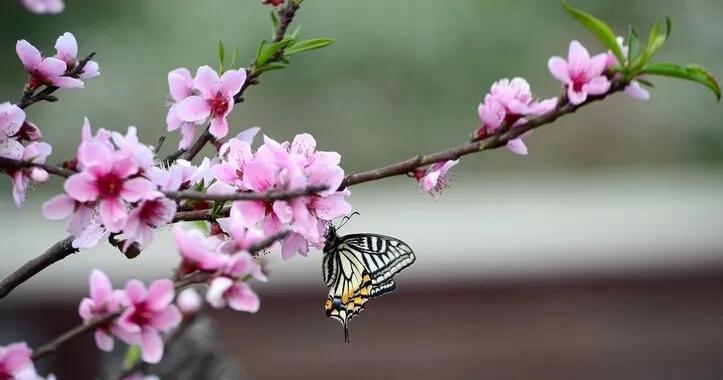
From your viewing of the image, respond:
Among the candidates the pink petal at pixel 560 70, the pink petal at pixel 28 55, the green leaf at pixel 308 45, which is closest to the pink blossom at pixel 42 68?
the pink petal at pixel 28 55

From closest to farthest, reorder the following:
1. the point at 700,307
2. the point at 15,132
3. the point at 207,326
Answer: the point at 15,132, the point at 207,326, the point at 700,307

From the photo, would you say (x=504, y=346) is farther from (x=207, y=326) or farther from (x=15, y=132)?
(x=15, y=132)

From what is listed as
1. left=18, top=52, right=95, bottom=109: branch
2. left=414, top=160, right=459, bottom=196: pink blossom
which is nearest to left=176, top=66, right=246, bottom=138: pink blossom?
left=18, top=52, right=95, bottom=109: branch

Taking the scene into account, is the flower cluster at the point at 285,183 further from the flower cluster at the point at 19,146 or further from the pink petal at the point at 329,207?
the flower cluster at the point at 19,146

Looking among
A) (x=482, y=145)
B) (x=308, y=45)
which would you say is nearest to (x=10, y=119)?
(x=308, y=45)

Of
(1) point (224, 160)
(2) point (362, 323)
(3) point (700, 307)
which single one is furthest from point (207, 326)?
(3) point (700, 307)

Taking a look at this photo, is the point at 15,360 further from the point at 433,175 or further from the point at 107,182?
the point at 433,175

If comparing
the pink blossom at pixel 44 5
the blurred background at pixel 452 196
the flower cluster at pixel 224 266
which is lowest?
the flower cluster at pixel 224 266
